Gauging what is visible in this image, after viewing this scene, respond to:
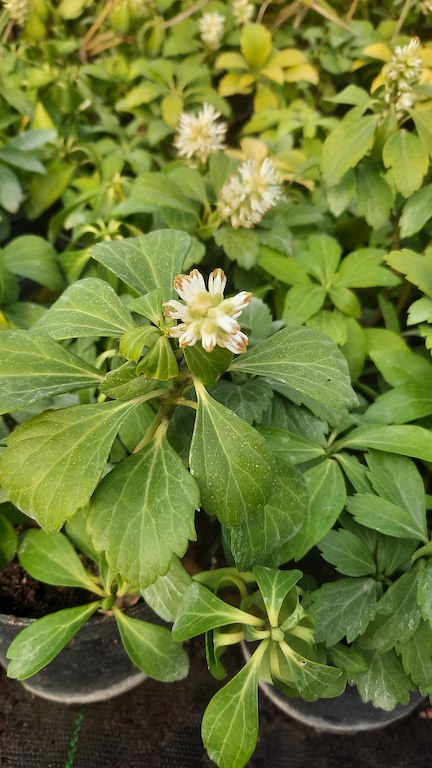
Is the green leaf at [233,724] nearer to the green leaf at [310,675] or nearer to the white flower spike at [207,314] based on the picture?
the green leaf at [310,675]

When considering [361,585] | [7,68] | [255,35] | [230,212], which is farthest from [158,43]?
[361,585]

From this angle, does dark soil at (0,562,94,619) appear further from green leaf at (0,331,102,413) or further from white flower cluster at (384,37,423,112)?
white flower cluster at (384,37,423,112)

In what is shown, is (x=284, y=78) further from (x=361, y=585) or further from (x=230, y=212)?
(x=361, y=585)

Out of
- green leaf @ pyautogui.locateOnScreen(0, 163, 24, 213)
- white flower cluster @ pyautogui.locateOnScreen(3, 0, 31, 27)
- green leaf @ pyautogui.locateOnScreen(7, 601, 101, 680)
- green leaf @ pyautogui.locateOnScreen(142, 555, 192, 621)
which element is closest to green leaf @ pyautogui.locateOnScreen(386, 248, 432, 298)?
green leaf @ pyautogui.locateOnScreen(142, 555, 192, 621)

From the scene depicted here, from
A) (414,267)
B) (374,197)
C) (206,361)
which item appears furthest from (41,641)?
(374,197)

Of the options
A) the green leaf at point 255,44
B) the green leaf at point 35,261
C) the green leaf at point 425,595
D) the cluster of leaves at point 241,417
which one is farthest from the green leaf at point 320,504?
the green leaf at point 255,44

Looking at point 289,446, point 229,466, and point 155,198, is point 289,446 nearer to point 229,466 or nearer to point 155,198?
point 229,466
